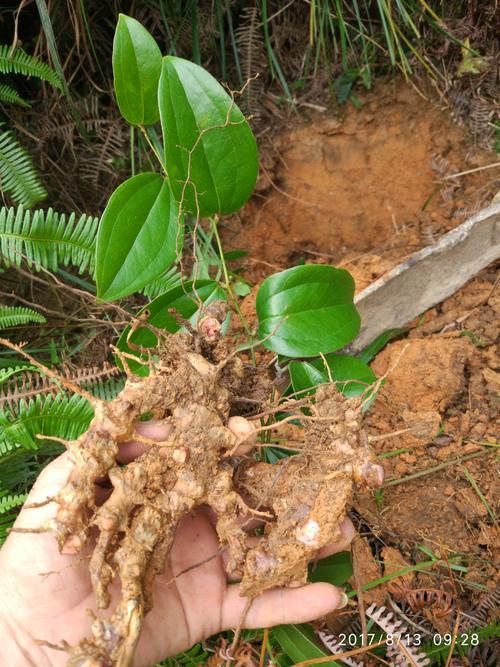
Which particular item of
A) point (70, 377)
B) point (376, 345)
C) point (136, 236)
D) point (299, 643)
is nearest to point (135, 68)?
point (136, 236)

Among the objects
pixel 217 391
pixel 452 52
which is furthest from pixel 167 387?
pixel 452 52

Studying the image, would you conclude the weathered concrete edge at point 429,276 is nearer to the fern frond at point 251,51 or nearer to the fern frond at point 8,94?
the fern frond at point 251,51

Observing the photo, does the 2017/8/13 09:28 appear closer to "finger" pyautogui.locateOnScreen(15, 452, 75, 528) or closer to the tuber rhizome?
the tuber rhizome

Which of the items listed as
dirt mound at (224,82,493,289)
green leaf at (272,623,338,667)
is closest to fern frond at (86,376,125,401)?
dirt mound at (224,82,493,289)

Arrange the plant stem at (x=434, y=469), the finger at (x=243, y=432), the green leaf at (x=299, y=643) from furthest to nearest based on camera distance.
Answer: the plant stem at (x=434, y=469) → the green leaf at (x=299, y=643) → the finger at (x=243, y=432)

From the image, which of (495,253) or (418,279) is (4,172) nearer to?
(418,279)

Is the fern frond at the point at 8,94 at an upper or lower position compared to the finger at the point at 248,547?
upper

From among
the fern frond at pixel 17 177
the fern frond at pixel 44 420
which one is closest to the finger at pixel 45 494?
the fern frond at pixel 44 420
